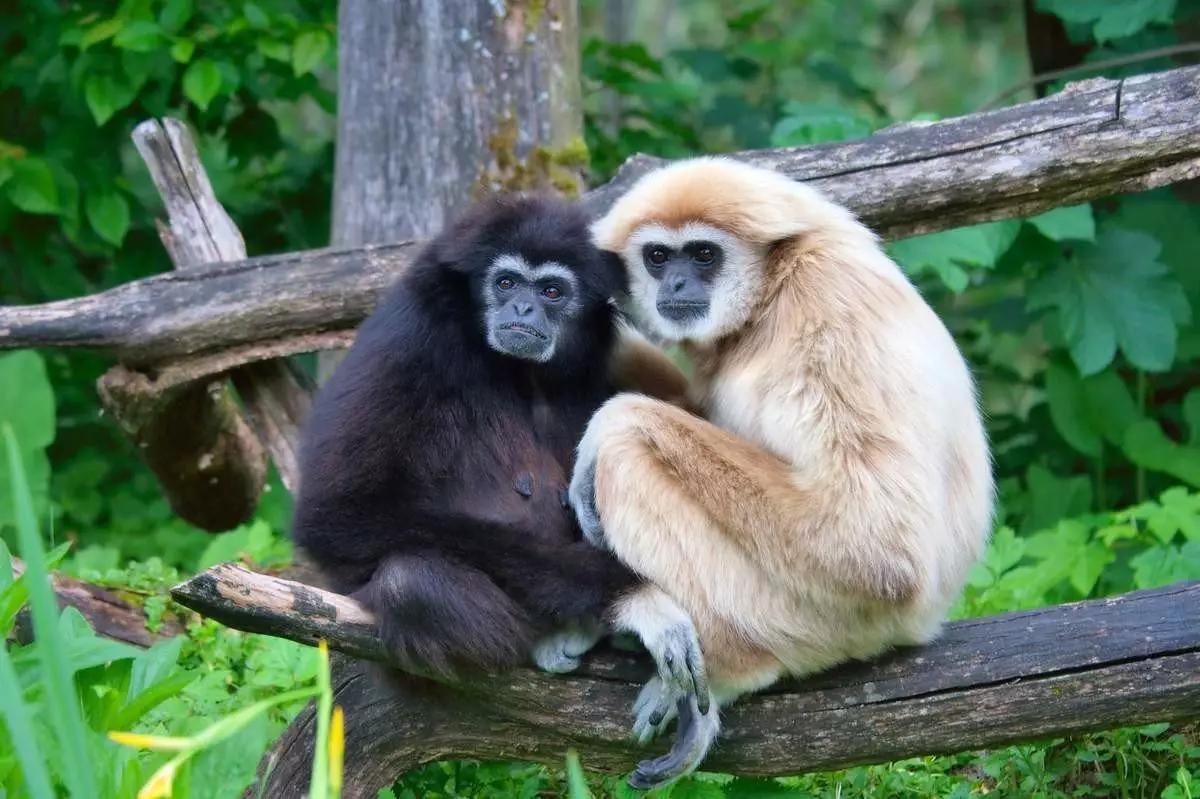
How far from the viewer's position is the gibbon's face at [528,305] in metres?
3.62

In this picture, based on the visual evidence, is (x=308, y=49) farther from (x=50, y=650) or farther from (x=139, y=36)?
(x=50, y=650)

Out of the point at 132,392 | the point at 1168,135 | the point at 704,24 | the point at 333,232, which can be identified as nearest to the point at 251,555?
the point at 132,392

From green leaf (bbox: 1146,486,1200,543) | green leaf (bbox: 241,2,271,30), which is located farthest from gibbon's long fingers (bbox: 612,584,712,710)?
green leaf (bbox: 241,2,271,30)

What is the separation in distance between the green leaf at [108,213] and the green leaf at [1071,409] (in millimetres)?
4462

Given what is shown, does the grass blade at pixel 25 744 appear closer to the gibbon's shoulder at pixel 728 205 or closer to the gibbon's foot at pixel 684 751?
the gibbon's foot at pixel 684 751

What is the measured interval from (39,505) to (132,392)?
1.03m

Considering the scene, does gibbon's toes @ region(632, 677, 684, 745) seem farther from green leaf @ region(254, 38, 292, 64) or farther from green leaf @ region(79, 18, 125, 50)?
green leaf @ region(79, 18, 125, 50)

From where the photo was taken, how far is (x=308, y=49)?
211 inches

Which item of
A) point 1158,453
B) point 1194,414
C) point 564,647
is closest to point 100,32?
point 564,647

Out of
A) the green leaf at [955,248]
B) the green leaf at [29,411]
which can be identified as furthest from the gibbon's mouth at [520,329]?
the green leaf at [29,411]

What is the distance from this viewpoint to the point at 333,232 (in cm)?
553

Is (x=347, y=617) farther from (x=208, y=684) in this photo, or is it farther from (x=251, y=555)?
(x=251, y=555)

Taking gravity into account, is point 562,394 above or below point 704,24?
below

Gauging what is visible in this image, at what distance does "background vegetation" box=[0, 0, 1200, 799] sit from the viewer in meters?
4.05
